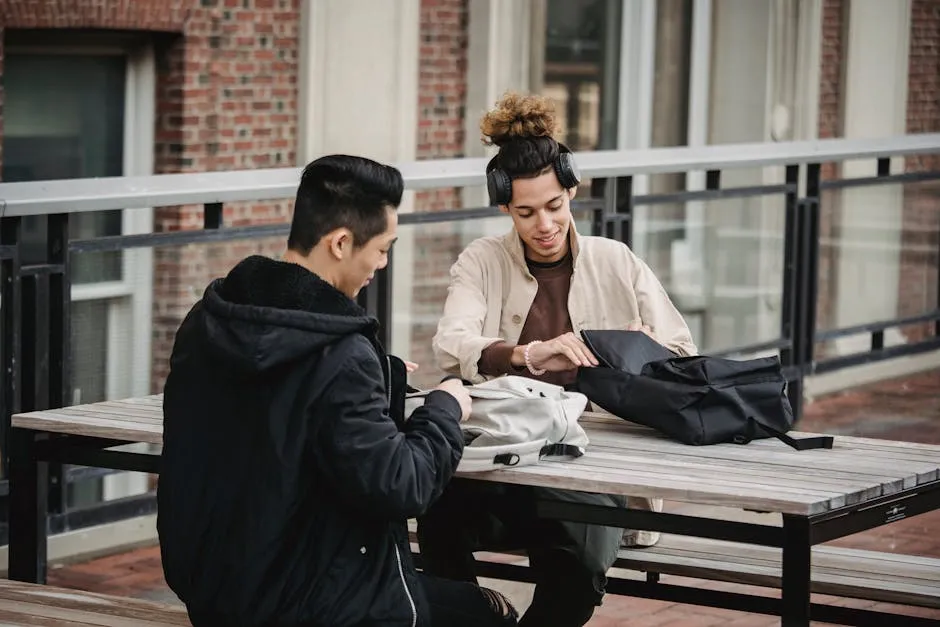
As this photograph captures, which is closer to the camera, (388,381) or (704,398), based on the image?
(388,381)

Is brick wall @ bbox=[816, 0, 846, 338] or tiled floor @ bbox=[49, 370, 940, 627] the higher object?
brick wall @ bbox=[816, 0, 846, 338]

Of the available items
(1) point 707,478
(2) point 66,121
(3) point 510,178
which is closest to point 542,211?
(3) point 510,178

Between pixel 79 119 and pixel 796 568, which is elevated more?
pixel 79 119

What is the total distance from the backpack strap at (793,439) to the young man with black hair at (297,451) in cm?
97

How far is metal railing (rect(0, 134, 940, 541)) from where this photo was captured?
5.95 metres

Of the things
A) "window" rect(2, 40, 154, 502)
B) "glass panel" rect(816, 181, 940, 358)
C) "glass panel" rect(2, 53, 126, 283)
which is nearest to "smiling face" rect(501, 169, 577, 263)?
"window" rect(2, 40, 154, 502)

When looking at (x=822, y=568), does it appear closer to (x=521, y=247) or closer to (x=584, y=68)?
(x=521, y=247)

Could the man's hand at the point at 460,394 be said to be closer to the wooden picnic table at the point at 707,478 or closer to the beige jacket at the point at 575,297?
the wooden picnic table at the point at 707,478

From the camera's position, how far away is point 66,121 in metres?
9.02

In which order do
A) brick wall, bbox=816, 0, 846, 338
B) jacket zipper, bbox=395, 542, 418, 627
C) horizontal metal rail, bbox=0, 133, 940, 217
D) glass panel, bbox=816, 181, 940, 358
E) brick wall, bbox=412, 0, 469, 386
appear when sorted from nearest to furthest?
1. jacket zipper, bbox=395, 542, 418, 627
2. horizontal metal rail, bbox=0, 133, 940, 217
3. glass panel, bbox=816, 181, 940, 358
4. brick wall, bbox=412, 0, 469, 386
5. brick wall, bbox=816, 0, 846, 338

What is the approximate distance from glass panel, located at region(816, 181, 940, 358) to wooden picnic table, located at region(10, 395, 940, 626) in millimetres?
5565

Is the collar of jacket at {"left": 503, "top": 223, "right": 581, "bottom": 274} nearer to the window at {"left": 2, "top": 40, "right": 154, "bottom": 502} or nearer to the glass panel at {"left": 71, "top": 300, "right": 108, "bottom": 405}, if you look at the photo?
the glass panel at {"left": 71, "top": 300, "right": 108, "bottom": 405}

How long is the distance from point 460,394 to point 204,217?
8.62 feet

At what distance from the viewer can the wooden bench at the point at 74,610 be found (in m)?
4.34
